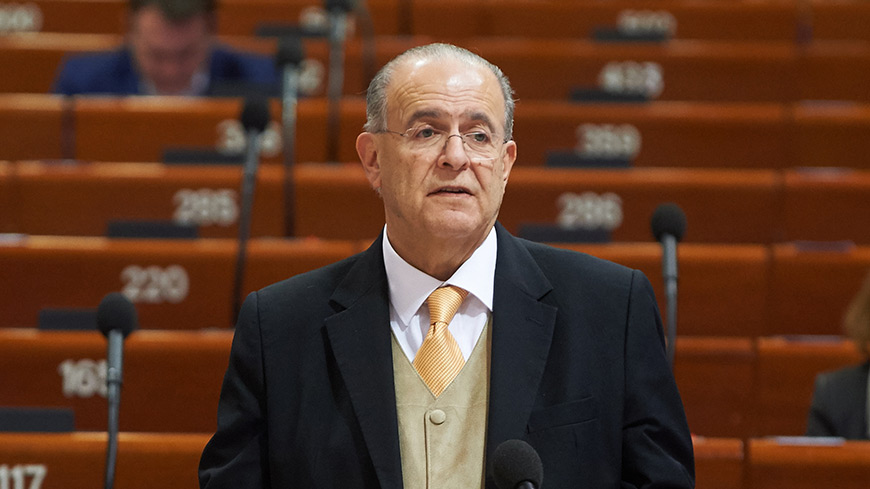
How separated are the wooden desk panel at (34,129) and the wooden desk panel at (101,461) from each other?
130 centimetres

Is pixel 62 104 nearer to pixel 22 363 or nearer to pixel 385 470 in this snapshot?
pixel 22 363

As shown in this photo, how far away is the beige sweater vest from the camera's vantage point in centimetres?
119

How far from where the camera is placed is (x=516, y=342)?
1.21 meters

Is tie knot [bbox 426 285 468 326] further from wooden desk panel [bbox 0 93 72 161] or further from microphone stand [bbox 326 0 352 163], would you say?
wooden desk panel [bbox 0 93 72 161]

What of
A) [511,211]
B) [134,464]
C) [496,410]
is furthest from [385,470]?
[511,211]

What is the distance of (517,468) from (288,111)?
1451 mm

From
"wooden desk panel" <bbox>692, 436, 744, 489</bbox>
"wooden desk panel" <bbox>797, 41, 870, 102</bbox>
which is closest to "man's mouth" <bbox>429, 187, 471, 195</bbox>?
"wooden desk panel" <bbox>692, 436, 744, 489</bbox>

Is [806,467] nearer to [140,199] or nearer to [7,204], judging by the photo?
[140,199]

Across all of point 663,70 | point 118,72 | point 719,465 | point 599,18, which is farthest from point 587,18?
point 719,465

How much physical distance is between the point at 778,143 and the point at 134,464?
1852mm

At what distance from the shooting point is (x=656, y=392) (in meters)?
1.20

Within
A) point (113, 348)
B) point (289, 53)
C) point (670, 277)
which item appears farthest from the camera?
point (289, 53)

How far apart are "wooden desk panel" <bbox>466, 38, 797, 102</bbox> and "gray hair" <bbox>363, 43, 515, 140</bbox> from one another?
1.83 m

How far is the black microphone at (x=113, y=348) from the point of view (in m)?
1.41
